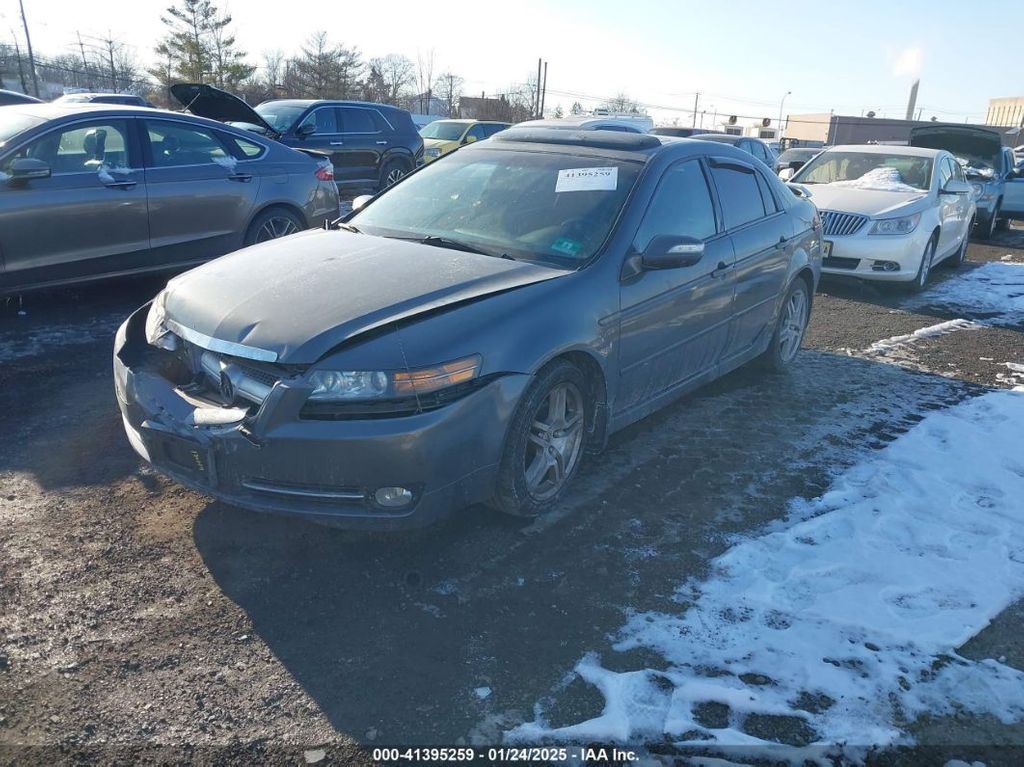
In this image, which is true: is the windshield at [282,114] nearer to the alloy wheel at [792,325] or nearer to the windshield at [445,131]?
the windshield at [445,131]

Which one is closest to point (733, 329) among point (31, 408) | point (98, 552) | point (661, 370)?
point (661, 370)

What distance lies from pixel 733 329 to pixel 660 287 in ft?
3.64

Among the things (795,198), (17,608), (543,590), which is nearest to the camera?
(17,608)

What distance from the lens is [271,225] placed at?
7.40 metres

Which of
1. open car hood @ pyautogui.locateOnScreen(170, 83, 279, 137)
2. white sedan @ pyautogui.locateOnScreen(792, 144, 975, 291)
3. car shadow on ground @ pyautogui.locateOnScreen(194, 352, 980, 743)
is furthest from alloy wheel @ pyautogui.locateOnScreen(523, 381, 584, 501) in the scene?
open car hood @ pyautogui.locateOnScreen(170, 83, 279, 137)

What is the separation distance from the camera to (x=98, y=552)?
10.3 feet

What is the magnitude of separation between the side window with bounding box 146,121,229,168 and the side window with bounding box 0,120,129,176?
27 centimetres

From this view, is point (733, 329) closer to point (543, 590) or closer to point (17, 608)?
point (543, 590)

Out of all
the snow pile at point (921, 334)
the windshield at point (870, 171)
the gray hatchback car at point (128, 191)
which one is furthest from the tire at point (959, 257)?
the gray hatchback car at point (128, 191)

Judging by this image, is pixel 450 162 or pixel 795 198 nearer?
pixel 450 162

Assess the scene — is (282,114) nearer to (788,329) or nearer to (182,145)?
(182,145)

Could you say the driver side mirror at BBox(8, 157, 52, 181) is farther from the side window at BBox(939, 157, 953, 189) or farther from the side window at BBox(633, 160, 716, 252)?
the side window at BBox(939, 157, 953, 189)

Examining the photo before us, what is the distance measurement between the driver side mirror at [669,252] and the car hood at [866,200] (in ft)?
18.7

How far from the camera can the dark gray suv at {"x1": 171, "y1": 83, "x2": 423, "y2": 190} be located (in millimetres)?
13266
